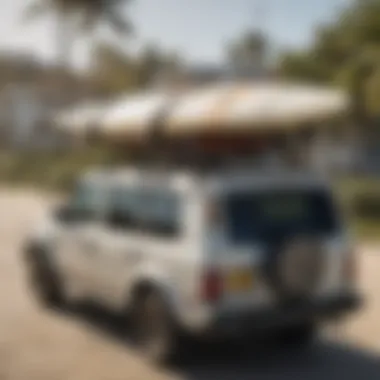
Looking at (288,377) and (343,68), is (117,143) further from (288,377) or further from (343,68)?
(343,68)

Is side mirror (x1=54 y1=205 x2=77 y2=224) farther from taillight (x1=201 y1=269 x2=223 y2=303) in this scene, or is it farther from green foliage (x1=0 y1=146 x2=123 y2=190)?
taillight (x1=201 y1=269 x2=223 y2=303)

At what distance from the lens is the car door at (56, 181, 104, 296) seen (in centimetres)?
498

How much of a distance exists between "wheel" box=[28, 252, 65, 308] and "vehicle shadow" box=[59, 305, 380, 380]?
2.63 ft

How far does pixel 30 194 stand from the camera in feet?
20.1

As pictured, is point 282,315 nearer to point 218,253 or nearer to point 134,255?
point 218,253

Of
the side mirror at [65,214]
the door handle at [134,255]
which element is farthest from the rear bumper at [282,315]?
the side mirror at [65,214]

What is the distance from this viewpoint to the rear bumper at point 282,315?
158 inches

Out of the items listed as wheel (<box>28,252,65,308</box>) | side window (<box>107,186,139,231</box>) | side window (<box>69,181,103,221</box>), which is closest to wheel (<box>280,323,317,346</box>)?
side window (<box>107,186,139,231</box>)

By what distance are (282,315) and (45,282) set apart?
8.03 feet

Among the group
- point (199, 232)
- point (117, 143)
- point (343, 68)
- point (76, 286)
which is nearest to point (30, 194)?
point (76, 286)

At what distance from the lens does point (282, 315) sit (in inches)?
163

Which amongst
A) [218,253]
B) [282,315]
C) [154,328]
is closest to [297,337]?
[282,315]

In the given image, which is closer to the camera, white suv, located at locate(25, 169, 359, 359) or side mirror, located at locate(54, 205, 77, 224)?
white suv, located at locate(25, 169, 359, 359)

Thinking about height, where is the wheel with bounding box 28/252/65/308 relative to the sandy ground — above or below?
above
